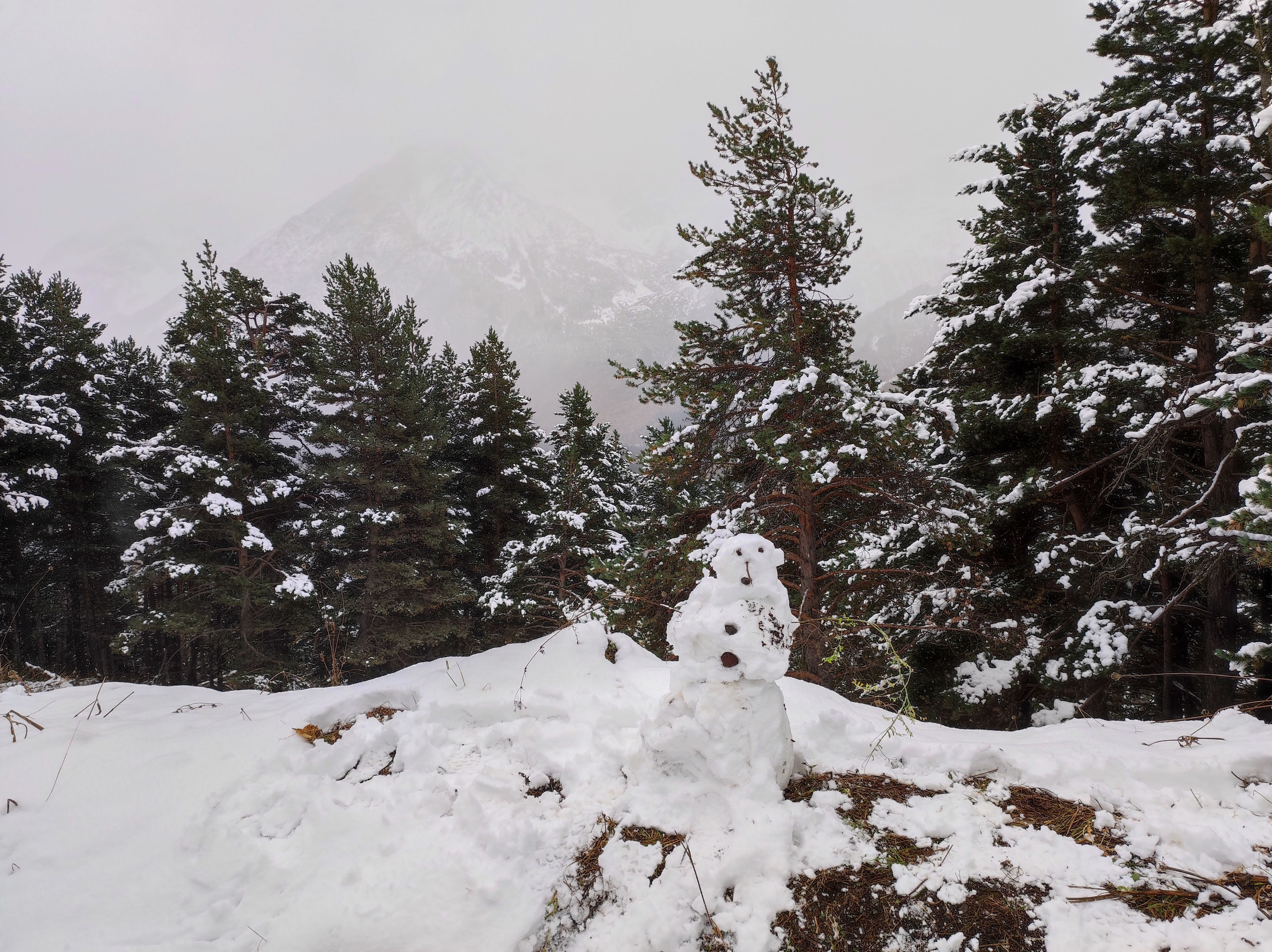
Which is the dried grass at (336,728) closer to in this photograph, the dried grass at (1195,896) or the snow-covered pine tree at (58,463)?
the dried grass at (1195,896)

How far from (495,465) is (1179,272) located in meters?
16.1

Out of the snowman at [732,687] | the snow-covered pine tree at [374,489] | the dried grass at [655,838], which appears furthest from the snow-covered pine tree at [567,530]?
the dried grass at [655,838]

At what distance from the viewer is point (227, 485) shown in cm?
1288

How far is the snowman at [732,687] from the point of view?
8.29ft

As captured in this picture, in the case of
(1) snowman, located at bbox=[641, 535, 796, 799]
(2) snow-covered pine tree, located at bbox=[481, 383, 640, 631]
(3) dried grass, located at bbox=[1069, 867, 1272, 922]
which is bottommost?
(3) dried grass, located at bbox=[1069, 867, 1272, 922]

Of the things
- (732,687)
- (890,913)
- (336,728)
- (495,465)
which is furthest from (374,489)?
(890,913)

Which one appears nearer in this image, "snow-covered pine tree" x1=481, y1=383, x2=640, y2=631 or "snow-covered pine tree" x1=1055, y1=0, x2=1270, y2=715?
"snow-covered pine tree" x1=1055, y1=0, x2=1270, y2=715

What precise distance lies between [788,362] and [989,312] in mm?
3373

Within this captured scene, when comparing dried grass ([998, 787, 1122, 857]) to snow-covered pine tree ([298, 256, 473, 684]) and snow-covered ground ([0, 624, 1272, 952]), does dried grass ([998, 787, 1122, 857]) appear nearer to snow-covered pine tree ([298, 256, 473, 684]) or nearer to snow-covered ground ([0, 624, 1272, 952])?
snow-covered ground ([0, 624, 1272, 952])

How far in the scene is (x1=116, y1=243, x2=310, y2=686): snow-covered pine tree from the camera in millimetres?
13016

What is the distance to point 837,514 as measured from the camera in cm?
874

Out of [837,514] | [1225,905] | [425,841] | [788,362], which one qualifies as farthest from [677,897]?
[837,514]

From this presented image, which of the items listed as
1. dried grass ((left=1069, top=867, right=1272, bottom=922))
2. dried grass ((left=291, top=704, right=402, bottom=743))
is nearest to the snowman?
dried grass ((left=1069, top=867, right=1272, bottom=922))

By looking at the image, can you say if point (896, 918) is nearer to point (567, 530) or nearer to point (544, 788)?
point (544, 788)
